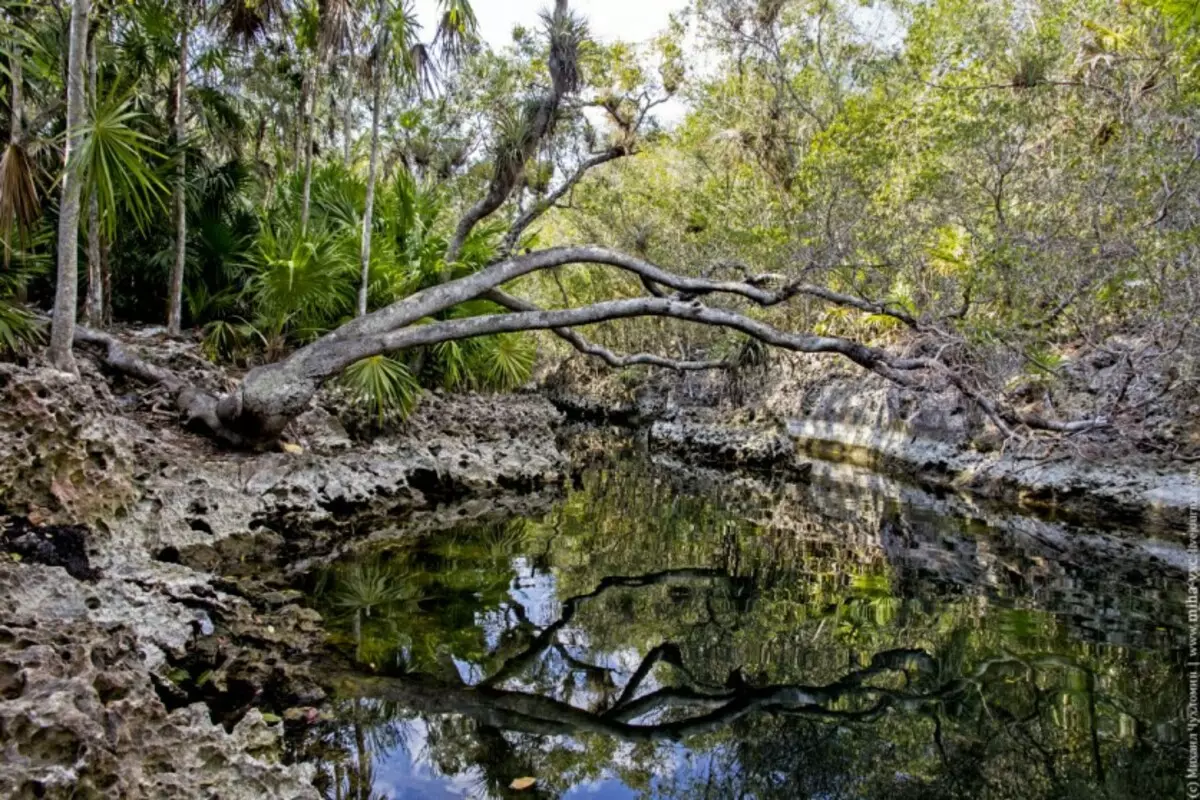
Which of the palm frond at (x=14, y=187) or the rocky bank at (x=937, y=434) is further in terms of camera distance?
the rocky bank at (x=937, y=434)

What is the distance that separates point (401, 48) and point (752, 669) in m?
8.92

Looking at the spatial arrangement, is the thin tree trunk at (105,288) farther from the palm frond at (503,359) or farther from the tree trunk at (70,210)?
the palm frond at (503,359)

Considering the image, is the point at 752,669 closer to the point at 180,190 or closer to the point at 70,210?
the point at 70,210

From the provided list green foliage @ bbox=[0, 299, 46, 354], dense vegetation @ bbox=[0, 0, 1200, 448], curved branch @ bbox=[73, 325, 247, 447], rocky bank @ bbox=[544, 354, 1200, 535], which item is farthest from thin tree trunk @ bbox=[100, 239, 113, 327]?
rocky bank @ bbox=[544, 354, 1200, 535]

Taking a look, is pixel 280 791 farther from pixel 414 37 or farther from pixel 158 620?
pixel 414 37

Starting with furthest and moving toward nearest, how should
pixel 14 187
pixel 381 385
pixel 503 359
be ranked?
pixel 503 359 < pixel 381 385 < pixel 14 187

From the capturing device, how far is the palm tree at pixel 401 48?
9328 millimetres

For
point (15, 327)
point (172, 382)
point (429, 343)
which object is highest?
point (429, 343)

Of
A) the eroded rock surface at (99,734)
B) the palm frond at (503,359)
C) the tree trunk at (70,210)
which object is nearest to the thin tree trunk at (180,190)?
the tree trunk at (70,210)

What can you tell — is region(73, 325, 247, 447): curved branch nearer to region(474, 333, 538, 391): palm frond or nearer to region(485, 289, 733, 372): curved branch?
region(485, 289, 733, 372): curved branch

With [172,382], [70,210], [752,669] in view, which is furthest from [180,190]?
[752,669]

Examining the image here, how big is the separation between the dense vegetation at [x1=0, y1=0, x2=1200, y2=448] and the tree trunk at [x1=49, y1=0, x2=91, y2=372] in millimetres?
25

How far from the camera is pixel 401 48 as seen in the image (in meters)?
9.68

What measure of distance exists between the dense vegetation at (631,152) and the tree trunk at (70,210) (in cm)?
3
